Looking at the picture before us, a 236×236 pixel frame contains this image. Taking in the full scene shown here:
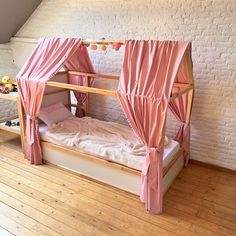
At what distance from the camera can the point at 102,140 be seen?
278 centimetres

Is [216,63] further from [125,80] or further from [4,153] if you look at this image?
[4,153]

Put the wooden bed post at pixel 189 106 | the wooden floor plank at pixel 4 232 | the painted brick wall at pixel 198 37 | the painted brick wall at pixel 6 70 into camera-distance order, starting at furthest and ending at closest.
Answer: the painted brick wall at pixel 6 70 < the wooden bed post at pixel 189 106 < the painted brick wall at pixel 198 37 < the wooden floor plank at pixel 4 232

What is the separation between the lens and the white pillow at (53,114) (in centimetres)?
313

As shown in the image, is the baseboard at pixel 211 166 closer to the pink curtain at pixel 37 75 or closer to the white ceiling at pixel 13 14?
the pink curtain at pixel 37 75

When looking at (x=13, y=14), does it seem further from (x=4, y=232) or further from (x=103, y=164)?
(x=4, y=232)

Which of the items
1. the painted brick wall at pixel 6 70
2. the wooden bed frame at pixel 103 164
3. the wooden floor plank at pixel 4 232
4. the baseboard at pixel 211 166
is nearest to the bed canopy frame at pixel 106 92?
the wooden bed frame at pixel 103 164

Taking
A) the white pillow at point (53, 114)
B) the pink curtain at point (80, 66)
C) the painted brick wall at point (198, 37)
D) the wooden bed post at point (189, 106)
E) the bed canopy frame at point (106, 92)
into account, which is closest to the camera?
the bed canopy frame at point (106, 92)

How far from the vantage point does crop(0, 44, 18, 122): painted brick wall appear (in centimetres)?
408

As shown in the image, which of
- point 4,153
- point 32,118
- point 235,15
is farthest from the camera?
point 4,153

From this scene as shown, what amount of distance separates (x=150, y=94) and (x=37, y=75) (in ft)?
4.84

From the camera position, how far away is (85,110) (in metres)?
3.71

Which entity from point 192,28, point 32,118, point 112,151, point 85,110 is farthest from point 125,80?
point 85,110

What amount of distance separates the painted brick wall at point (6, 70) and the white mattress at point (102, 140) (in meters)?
1.29

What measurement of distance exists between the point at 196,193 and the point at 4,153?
2.53m
